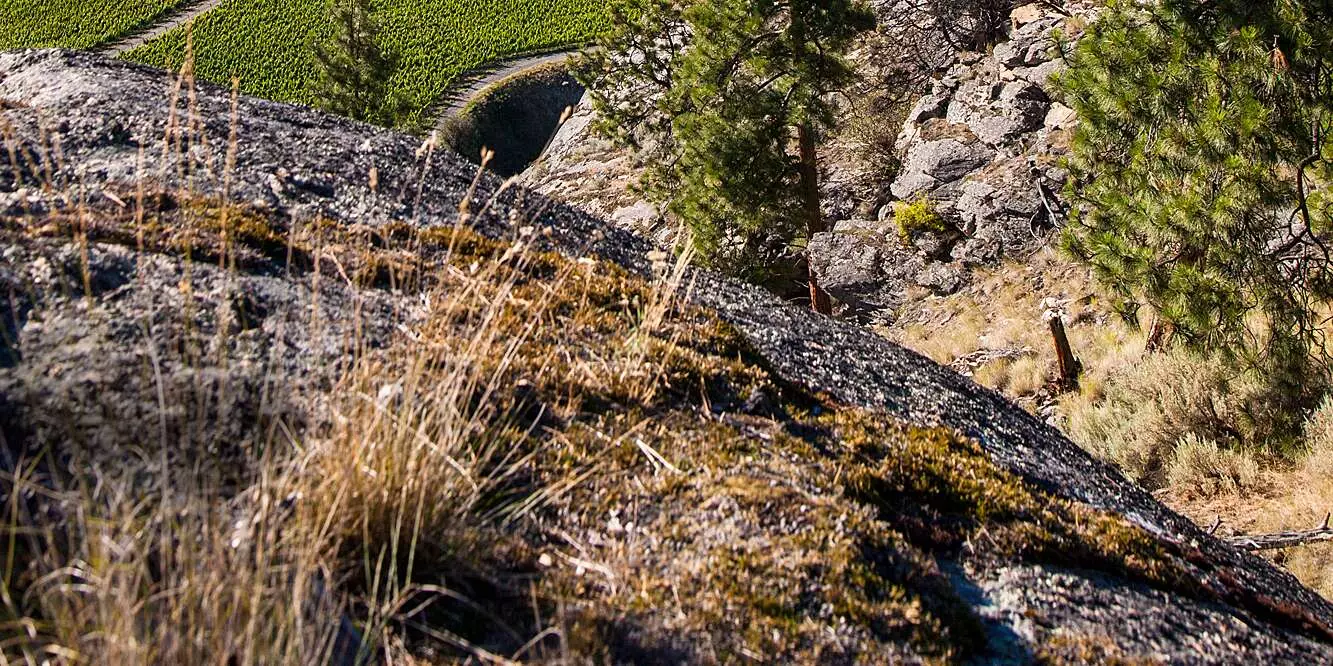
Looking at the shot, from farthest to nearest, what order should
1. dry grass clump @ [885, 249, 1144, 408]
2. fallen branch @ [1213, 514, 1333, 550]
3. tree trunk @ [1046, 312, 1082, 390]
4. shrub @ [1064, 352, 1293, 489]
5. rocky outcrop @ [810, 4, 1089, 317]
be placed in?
1. rocky outcrop @ [810, 4, 1089, 317]
2. dry grass clump @ [885, 249, 1144, 408]
3. tree trunk @ [1046, 312, 1082, 390]
4. shrub @ [1064, 352, 1293, 489]
5. fallen branch @ [1213, 514, 1333, 550]

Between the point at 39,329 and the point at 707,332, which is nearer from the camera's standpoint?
the point at 39,329

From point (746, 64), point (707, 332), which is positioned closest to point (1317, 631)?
point (707, 332)

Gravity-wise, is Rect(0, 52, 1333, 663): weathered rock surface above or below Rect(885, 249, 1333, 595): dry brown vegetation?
above

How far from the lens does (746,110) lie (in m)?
14.2

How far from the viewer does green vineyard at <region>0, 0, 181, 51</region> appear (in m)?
49.0

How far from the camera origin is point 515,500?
2.94 metres

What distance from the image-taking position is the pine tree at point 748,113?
14.0 metres

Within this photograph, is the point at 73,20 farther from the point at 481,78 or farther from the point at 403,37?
the point at 481,78

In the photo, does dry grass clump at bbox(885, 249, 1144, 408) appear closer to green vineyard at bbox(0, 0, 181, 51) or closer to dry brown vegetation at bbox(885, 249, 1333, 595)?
dry brown vegetation at bbox(885, 249, 1333, 595)

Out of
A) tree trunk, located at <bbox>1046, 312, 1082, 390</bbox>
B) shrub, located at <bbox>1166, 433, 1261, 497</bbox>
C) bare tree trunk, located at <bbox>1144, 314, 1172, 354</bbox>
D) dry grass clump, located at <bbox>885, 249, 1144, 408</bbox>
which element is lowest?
dry grass clump, located at <bbox>885, 249, 1144, 408</bbox>

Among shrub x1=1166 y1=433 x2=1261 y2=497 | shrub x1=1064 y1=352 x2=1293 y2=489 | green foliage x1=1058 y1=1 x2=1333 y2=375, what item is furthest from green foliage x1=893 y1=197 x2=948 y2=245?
shrub x1=1166 y1=433 x2=1261 y2=497

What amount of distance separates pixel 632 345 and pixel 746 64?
11.4 meters

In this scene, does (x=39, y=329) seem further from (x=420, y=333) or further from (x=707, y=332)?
(x=707, y=332)

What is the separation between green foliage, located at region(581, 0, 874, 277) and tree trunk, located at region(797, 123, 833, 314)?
5cm
